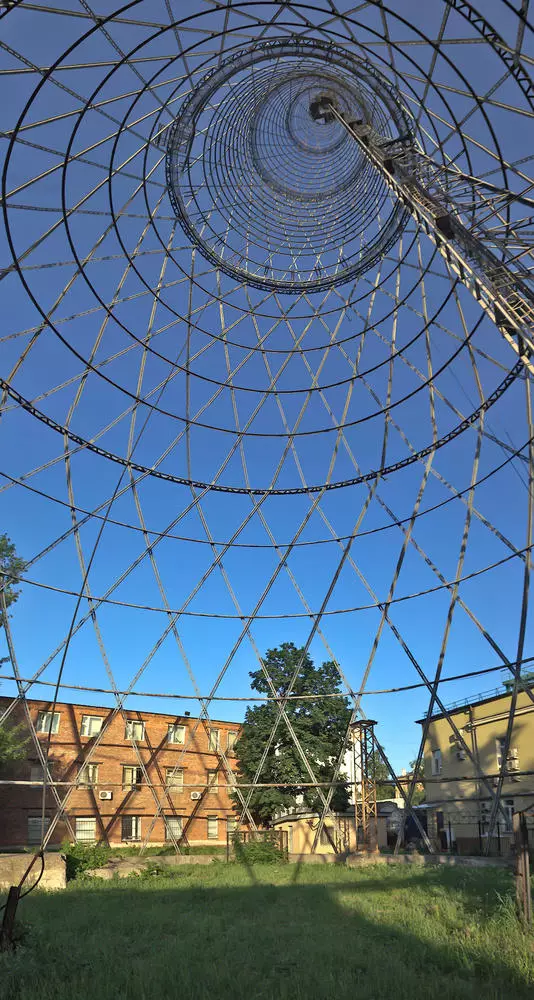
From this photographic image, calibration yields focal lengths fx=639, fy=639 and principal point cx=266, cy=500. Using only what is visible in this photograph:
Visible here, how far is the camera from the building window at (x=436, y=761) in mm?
45019

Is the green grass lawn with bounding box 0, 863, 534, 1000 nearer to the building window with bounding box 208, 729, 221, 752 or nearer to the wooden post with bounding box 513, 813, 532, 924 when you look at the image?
the wooden post with bounding box 513, 813, 532, 924

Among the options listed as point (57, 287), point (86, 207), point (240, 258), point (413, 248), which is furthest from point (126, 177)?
point (413, 248)

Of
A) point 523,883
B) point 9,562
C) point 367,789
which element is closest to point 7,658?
point 9,562

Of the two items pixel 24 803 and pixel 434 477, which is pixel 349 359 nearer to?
pixel 434 477

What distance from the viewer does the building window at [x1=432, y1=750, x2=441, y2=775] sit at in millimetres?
45019

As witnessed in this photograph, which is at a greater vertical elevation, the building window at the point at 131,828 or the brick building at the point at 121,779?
the brick building at the point at 121,779

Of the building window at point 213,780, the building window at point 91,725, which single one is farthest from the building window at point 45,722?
the building window at point 213,780

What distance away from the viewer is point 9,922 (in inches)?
436

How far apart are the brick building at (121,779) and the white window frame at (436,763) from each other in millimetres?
14410

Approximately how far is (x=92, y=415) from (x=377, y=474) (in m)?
13.5

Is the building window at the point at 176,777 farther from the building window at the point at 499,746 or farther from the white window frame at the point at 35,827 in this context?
the building window at the point at 499,746

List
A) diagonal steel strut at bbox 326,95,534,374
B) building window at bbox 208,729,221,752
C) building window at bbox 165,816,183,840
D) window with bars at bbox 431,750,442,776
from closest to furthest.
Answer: diagonal steel strut at bbox 326,95,534,374 → building window at bbox 165,816,183,840 → building window at bbox 208,729,221,752 → window with bars at bbox 431,750,442,776

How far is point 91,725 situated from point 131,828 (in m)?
6.27

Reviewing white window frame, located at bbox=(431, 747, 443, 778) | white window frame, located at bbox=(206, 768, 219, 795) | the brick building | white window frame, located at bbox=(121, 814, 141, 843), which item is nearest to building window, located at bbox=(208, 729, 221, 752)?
the brick building
